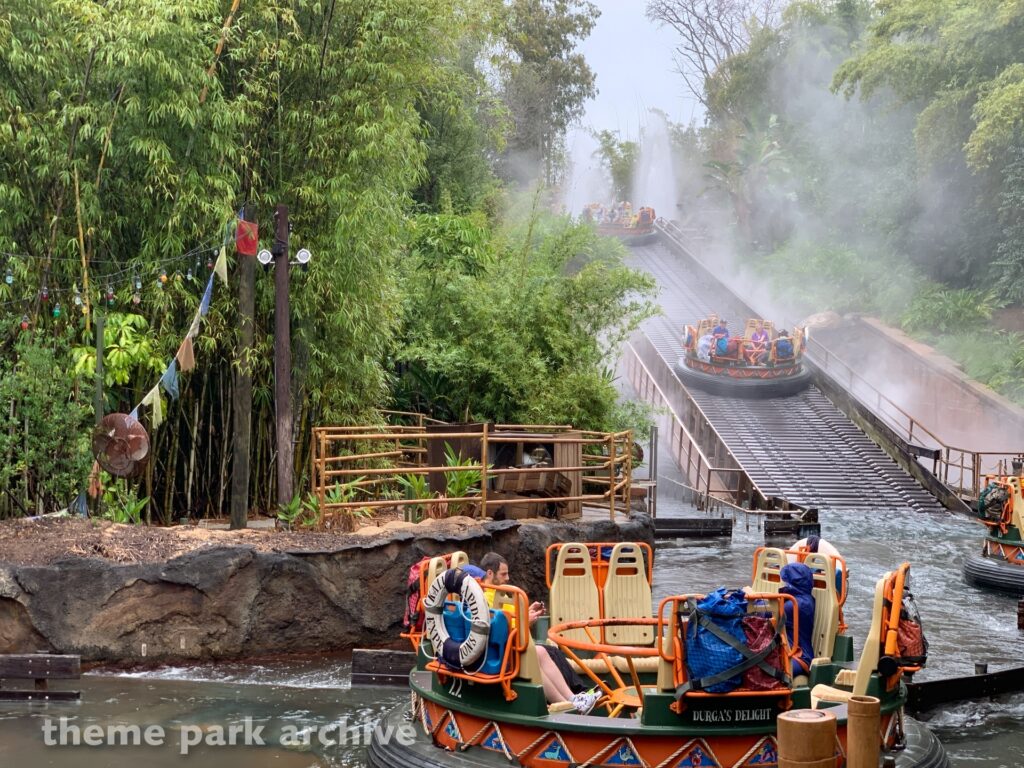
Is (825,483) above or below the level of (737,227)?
below

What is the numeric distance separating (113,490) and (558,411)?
26.3ft

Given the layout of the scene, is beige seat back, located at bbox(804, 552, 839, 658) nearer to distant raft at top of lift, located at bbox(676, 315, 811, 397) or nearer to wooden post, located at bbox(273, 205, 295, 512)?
wooden post, located at bbox(273, 205, 295, 512)

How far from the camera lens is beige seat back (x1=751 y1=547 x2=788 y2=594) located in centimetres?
973

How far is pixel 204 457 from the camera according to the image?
50.5 ft

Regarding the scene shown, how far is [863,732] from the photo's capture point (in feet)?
18.1

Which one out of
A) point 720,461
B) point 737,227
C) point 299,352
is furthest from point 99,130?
point 737,227

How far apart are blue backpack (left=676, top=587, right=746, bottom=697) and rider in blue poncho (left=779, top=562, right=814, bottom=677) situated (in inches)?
56.9

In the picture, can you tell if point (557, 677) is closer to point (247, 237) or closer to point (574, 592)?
point (574, 592)

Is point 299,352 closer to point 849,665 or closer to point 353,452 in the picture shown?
point 353,452

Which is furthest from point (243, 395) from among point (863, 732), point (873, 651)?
point (863, 732)

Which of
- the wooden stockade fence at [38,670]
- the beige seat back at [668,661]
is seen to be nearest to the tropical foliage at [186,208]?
the wooden stockade fence at [38,670]

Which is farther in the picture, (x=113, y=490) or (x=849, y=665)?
(x=113, y=490)

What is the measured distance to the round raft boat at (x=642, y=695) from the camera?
278 inches

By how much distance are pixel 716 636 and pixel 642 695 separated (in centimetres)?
103
